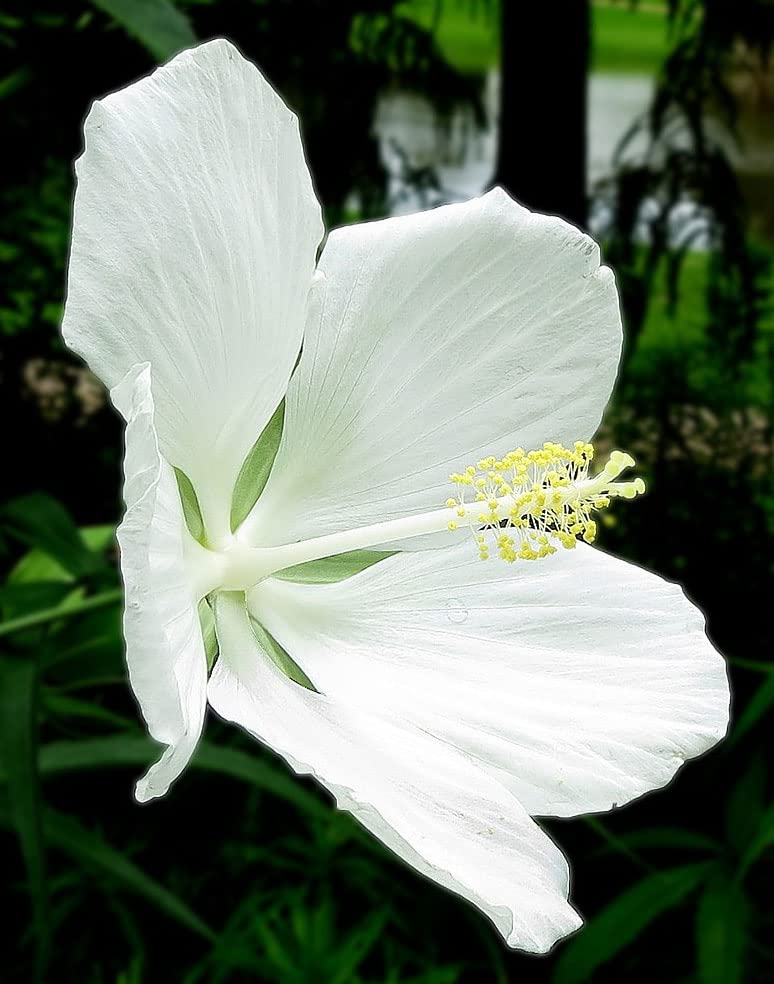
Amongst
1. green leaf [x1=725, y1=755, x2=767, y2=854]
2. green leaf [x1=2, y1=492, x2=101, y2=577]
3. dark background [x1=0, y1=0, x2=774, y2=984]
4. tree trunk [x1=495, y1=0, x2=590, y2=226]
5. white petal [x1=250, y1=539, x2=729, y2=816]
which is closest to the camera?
white petal [x1=250, y1=539, x2=729, y2=816]

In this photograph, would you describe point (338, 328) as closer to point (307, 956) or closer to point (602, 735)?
point (602, 735)

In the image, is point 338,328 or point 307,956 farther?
point 307,956

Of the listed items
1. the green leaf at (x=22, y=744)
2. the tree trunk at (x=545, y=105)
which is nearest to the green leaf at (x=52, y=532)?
the green leaf at (x=22, y=744)

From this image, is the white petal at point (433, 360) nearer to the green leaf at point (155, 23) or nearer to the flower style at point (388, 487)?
the flower style at point (388, 487)

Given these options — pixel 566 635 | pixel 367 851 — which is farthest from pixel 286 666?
pixel 367 851

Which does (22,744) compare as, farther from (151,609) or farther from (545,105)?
(545,105)

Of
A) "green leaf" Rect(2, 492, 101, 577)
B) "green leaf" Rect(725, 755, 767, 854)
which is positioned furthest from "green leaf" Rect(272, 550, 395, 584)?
"green leaf" Rect(725, 755, 767, 854)

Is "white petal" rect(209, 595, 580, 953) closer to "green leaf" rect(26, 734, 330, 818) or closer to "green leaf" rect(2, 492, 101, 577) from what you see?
"green leaf" rect(2, 492, 101, 577)

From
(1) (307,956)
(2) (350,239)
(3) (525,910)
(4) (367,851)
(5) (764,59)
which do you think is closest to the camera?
(3) (525,910)
